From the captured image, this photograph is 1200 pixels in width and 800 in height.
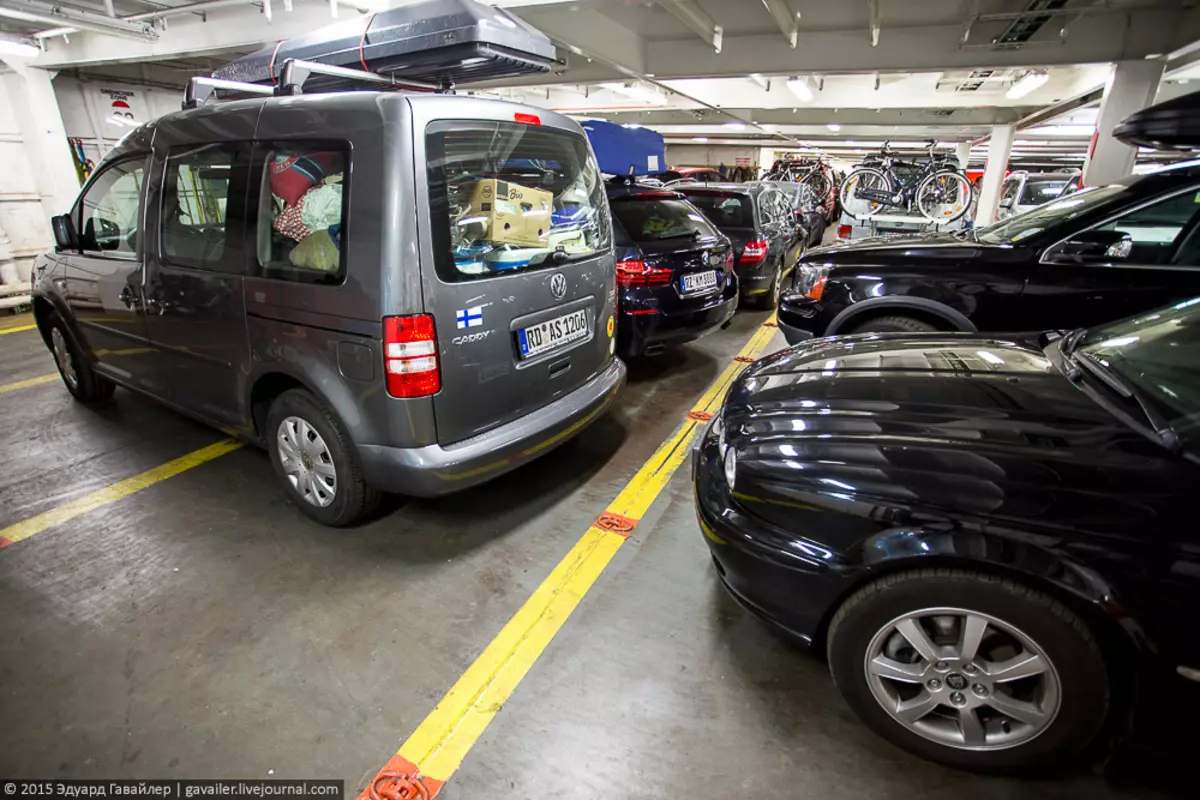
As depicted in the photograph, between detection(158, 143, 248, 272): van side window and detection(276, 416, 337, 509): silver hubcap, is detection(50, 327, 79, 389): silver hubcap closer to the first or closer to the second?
detection(158, 143, 248, 272): van side window

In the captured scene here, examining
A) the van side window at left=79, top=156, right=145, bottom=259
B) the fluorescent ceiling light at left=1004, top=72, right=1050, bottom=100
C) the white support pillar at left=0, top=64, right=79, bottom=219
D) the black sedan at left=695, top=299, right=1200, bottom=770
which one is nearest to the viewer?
the black sedan at left=695, top=299, right=1200, bottom=770

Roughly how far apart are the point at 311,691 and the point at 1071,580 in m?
2.26

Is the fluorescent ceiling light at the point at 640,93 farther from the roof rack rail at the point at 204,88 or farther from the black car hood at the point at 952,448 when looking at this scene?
the black car hood at the point at 952,448

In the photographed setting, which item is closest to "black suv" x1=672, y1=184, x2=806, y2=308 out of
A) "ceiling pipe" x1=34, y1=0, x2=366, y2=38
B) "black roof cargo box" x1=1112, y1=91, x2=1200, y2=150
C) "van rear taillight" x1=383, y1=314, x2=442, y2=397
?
"black roof cargo box" x1=1112, y1=91, x2=1200, y2=150

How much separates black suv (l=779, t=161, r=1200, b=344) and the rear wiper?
164 centimetres

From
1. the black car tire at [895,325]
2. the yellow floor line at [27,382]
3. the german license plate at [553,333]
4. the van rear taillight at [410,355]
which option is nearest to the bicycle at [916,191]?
the black car tire at [895,325]

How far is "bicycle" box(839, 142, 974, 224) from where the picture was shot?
38.7 ft

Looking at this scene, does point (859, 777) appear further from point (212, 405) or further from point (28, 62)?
point (28, 62)

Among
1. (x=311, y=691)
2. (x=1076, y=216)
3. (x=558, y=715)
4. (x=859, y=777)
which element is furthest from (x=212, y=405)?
(x=1076, y=216)

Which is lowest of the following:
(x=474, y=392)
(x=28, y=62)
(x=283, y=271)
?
(x=474, y=392)

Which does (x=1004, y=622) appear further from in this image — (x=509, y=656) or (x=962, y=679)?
(x=509, y=656)

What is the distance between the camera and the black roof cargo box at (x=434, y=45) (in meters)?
2.79

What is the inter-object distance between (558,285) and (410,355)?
0.87 metres

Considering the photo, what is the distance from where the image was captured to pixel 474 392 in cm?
249
